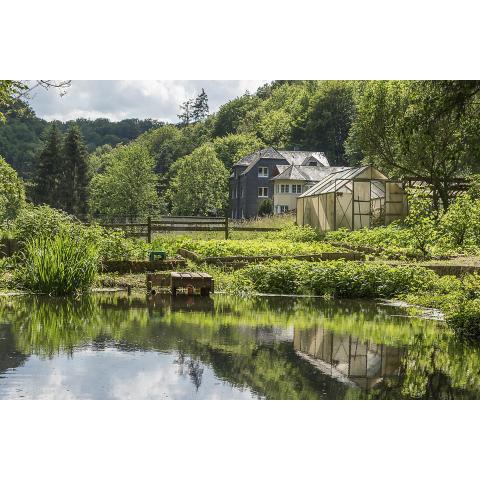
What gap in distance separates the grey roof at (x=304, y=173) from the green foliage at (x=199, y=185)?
13.8ft

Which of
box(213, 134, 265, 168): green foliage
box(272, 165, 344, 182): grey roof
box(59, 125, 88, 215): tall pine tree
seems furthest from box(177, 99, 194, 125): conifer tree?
box(272, 165, 344, 182): grey roof

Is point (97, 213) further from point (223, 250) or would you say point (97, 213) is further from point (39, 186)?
point (223, 250)

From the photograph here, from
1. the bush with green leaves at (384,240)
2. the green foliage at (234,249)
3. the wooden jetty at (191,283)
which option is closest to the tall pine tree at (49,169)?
the bush with green leaves at (384,240)

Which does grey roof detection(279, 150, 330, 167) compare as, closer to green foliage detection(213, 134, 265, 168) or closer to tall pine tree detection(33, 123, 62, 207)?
green foliage detection(213, 134, 265, 168)

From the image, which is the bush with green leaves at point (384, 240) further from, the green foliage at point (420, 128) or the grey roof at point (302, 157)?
the grey roof at point (302, 157)

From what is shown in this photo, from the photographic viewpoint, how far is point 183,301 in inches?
476

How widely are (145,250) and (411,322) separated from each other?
9.00m

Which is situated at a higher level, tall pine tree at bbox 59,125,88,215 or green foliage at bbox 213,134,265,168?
green foliage at bbox 213,134,265,168

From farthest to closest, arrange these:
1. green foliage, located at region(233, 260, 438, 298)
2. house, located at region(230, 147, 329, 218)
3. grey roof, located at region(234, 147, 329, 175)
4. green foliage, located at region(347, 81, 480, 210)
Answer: grey roof, located at region(234, 147, 329, 175), house, located at region(230, 147, 329, 218), green foliage, located at region(233, 260, 438, 298), green foliage, located at region(347, 81, 480, 210)

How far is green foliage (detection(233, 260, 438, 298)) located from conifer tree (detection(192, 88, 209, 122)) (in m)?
5.97

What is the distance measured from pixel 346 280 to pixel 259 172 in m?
42.8

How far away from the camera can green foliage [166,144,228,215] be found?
A: 141 ft

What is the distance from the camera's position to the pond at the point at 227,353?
5945 millimetres
